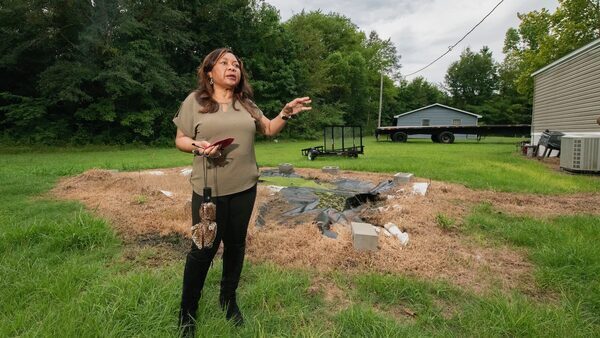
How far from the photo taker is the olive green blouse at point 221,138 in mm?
1714

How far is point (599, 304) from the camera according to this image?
6.97 ft

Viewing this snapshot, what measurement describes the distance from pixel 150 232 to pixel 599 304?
3.60 meters

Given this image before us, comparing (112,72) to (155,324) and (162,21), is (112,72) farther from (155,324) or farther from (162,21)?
(155,324)

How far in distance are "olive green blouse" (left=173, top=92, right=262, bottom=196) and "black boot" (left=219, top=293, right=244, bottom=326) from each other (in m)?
0.66

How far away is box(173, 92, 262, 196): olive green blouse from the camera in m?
1.71

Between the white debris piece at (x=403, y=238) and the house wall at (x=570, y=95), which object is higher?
the house wall at (x=570, y=95)

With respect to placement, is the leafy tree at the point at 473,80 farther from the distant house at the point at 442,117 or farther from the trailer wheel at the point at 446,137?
the trailer wheel at the point at 446,137

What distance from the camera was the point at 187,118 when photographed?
1761 mm

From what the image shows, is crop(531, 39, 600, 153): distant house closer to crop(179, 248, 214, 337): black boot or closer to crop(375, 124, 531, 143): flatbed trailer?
crop(375, 124, 531, 143): flatbed trailer

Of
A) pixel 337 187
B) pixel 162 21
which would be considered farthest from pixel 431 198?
pixel 162 21

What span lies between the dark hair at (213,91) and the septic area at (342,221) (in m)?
1.39

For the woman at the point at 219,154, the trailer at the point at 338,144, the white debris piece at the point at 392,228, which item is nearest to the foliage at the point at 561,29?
the trailer at the point at 338,144

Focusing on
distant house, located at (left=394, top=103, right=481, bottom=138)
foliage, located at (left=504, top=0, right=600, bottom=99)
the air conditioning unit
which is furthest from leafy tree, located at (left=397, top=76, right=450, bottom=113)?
the air conditioning unit

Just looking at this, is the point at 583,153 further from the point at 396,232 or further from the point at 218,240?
the point at 218,240
